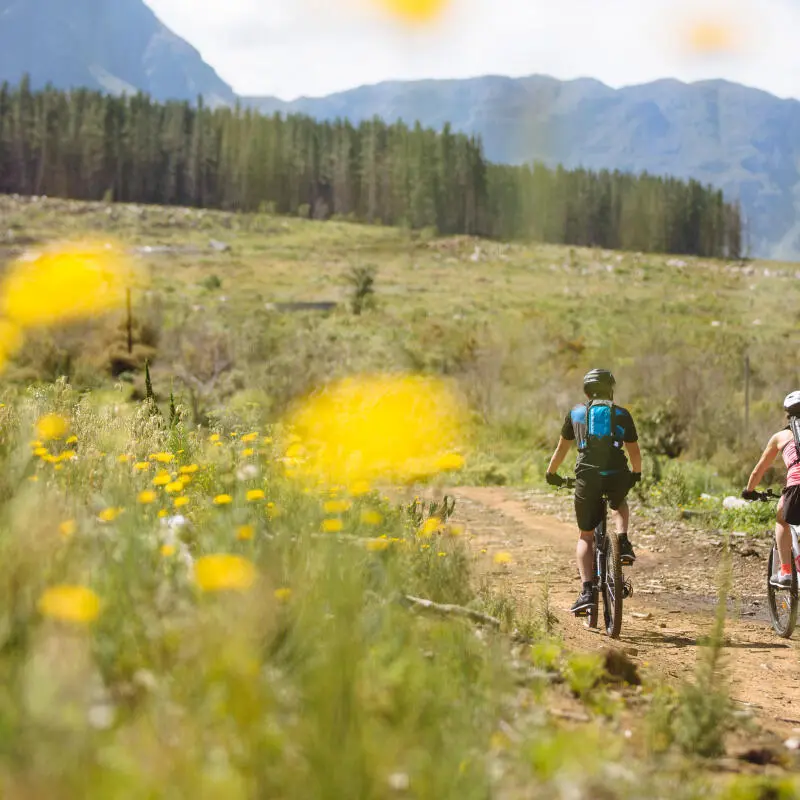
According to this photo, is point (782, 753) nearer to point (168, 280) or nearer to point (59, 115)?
point (168, 280)

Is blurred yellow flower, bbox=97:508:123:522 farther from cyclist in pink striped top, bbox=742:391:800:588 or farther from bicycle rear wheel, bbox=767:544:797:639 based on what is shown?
bicycle rear wheel, bbox=767:544:797:639

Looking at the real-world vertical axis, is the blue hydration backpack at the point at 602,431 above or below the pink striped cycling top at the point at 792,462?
above

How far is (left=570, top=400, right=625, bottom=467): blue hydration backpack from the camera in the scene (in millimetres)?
5621

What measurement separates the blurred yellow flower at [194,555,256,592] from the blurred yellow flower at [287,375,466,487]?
25.2ft

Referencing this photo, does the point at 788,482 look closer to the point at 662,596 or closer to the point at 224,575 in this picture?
the point at 662,596


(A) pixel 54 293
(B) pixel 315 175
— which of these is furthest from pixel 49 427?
(B) pixel 315 175

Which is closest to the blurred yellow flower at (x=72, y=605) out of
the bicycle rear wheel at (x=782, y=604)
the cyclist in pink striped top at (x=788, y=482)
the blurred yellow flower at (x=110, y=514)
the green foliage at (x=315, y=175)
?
the blurred yellow flower at (x=110, y=514)

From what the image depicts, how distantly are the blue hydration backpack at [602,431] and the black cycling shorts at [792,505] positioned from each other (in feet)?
3.91

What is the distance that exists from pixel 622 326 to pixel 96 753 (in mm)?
29748

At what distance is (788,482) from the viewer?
19.4ft

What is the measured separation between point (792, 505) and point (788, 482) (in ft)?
0.50

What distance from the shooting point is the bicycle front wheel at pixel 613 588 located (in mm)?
5695

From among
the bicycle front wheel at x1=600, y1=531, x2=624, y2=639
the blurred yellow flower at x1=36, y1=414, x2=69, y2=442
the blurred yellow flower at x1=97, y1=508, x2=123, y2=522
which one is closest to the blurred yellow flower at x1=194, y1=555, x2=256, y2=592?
the blurred yellow flower at x1=97, y1=508, x2=123, y2=522

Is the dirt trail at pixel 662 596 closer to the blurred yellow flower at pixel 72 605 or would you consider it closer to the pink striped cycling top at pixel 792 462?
the pink striped cycling top at pixel 792 462
